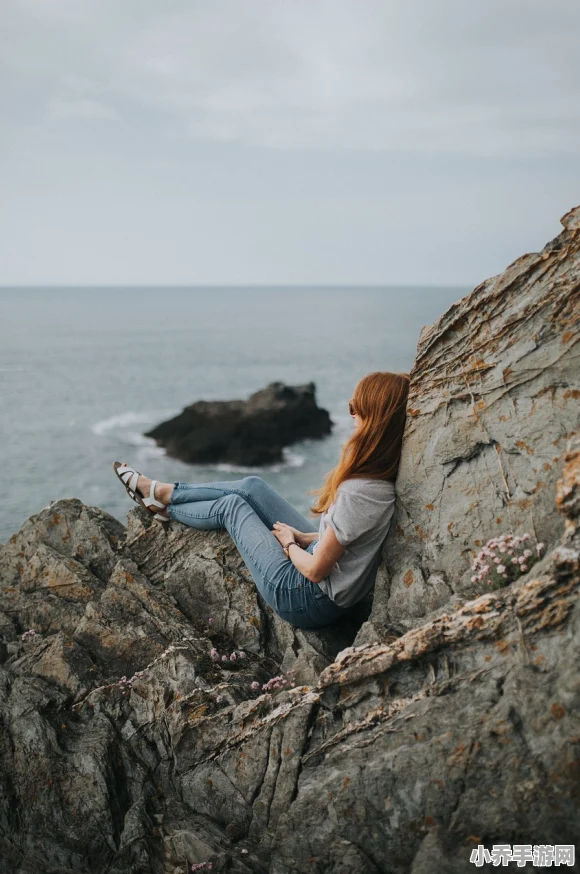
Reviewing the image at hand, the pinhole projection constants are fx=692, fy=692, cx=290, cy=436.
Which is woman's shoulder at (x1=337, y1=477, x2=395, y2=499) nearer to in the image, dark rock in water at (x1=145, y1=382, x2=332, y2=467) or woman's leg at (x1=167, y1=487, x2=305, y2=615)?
woman's leg at (x1=167, y1=487, x2=305, y2=615)

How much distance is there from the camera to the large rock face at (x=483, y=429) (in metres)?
5.98

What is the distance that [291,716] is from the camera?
19.6 feet

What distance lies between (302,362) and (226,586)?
93650 mm

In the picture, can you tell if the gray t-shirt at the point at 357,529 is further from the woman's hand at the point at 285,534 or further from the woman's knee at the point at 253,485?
the woman's knee at the point at 253,485

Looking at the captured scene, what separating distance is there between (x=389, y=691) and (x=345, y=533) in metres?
1.62

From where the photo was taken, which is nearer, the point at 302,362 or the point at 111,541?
the point at 111,541

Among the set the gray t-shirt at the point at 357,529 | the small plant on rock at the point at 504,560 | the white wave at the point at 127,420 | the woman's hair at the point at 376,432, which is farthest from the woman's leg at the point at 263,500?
the white wave at the point at 127,420

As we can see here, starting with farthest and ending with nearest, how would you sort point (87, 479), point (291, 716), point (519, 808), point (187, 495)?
point (87, 479) → point (187, 495) → point (291, 716) → point (519, 808)

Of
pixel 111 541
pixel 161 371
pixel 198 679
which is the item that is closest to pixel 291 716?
pixel 198 679

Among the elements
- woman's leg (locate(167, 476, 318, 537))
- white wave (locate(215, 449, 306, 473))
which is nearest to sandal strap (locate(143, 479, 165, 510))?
woman's leg (locate(167, 476, 318, 537))

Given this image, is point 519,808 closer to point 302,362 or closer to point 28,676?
point 28,676

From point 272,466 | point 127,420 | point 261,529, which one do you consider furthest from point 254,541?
point 127,420

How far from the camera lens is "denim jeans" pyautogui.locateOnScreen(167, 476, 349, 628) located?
737 centimetres

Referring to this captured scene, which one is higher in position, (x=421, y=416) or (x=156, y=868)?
(x=421, y=416)
